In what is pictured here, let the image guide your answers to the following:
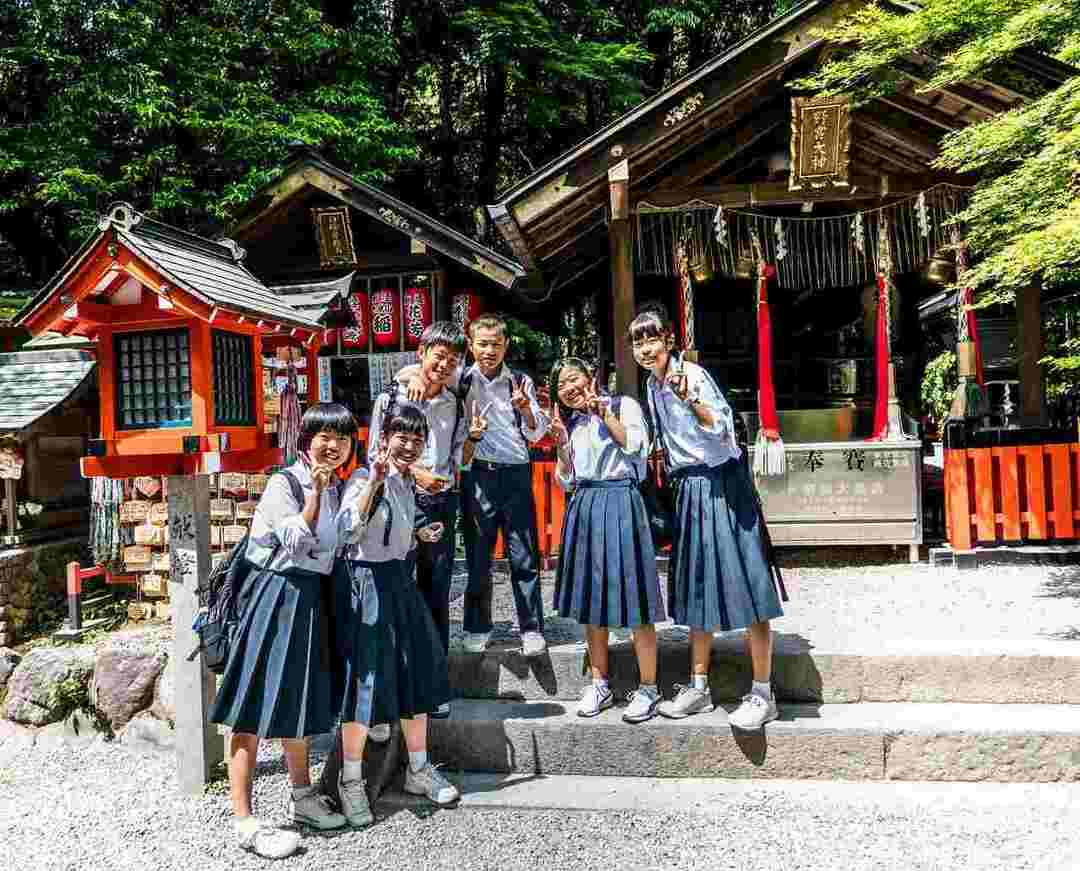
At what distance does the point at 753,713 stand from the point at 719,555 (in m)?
0.84

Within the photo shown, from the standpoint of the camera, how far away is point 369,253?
10547 mm

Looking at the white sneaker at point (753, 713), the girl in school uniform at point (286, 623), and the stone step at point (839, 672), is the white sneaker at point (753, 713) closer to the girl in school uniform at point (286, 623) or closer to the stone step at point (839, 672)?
the stone step at point (839, 672)

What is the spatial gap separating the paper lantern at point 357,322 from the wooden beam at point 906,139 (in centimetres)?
634

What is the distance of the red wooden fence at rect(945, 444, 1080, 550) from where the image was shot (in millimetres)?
7480

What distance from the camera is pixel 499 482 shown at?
4.70m

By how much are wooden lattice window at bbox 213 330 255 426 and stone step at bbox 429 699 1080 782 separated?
2.17m

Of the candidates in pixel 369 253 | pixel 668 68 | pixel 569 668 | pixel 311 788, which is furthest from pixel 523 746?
pixel 668 68

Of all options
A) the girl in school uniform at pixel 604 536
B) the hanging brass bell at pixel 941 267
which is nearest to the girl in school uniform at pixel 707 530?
the girl in school uniform at pixel 604 536

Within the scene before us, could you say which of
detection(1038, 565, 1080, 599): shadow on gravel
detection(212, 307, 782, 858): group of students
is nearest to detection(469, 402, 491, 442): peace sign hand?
detection(212, 307, 782, 858): group of students

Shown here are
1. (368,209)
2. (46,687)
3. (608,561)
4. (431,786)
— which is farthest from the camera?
(368,209)

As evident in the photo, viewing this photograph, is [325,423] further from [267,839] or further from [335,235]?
[335,235]

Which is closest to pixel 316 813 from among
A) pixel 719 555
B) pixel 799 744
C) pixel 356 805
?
pixel 356 805

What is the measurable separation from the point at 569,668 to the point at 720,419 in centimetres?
180

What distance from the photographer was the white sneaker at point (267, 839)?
3.68 meters
